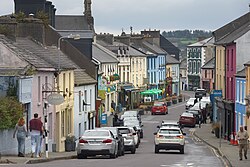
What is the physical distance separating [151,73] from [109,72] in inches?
1217

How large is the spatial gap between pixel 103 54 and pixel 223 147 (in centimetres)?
4943

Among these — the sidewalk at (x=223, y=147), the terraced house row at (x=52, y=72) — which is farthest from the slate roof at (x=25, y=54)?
the sidewalk at (x=223, y=147)

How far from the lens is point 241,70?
6025 centimetres

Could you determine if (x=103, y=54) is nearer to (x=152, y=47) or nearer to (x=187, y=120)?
(x=187, y=120)

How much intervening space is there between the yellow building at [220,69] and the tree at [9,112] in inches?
1405

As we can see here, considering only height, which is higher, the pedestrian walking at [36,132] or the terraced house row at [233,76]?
the terraced house row at [233,76]

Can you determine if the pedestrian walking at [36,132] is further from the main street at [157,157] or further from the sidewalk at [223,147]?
the sidewalk at [223,147]

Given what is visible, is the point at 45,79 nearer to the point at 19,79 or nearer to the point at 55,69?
the point at 55,69

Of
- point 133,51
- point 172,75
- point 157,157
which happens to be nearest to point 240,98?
point 157,157

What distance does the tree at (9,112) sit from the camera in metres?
33.3

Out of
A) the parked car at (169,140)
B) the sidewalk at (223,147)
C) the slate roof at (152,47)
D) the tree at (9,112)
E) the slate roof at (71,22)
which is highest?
the slate roof at (71,22)

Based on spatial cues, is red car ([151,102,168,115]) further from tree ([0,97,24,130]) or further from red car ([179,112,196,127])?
tree ([0,97,24,130])

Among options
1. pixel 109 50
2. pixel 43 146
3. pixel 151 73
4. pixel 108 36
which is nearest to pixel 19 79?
pixel 43 146

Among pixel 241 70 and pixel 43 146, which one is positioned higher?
pixel 241 70
